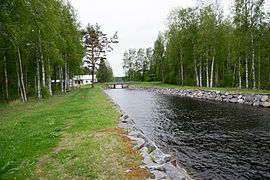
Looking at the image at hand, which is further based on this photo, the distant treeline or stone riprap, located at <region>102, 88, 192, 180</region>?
the distant treeline

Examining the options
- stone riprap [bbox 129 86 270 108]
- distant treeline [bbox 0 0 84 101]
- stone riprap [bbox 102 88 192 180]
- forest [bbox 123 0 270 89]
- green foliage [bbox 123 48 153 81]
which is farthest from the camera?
green foliage [bbox 123 48 153 81]

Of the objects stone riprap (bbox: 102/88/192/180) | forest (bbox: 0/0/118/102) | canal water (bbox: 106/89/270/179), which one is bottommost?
canal water (bbox: 106/89/270/179)

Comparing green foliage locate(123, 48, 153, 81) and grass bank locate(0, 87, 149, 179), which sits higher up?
green foliage locate(123, 48, 153, 81)

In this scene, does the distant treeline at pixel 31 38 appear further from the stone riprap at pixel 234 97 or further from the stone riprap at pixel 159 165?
the stone riprap at pixel 234 97

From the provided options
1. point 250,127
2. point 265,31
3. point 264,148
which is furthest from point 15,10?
point 265,31

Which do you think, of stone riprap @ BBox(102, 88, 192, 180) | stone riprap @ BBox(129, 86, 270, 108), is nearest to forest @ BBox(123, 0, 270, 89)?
stone riprap @ BBox(129, 86, 270, 108)

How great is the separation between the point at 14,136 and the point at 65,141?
251 cm

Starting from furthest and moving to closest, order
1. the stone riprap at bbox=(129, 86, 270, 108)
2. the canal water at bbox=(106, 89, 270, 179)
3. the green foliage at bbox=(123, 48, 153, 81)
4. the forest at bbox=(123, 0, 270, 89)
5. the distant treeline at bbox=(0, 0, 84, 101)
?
the green foliage at bbox=(123, 48, 153, 81) → the forest at bbox=(123, 0, 270, 89) → the stone riprap at bbox=(129, 86, 270, 108) → the distant treeline at bbox=(0, 0, 84, 101) → the canal water at bbox=(106, 89, 270, 179)

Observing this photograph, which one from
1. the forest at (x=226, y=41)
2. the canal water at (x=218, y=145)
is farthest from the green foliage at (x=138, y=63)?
the canal water at (x=218, y=145)

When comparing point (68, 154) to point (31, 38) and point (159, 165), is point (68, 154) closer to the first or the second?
point (159, 165)

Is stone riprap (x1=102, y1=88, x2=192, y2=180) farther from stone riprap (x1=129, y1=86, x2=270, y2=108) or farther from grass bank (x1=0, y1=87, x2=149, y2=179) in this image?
stone riprap (x1=129, y1=86, x2=270, y2=108)

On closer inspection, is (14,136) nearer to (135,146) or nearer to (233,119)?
(135,146)

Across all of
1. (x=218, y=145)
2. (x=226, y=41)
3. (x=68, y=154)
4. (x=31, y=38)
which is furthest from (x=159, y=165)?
→ (x=226, y=41)

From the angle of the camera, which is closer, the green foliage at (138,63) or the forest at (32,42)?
the forest at (32,42)
